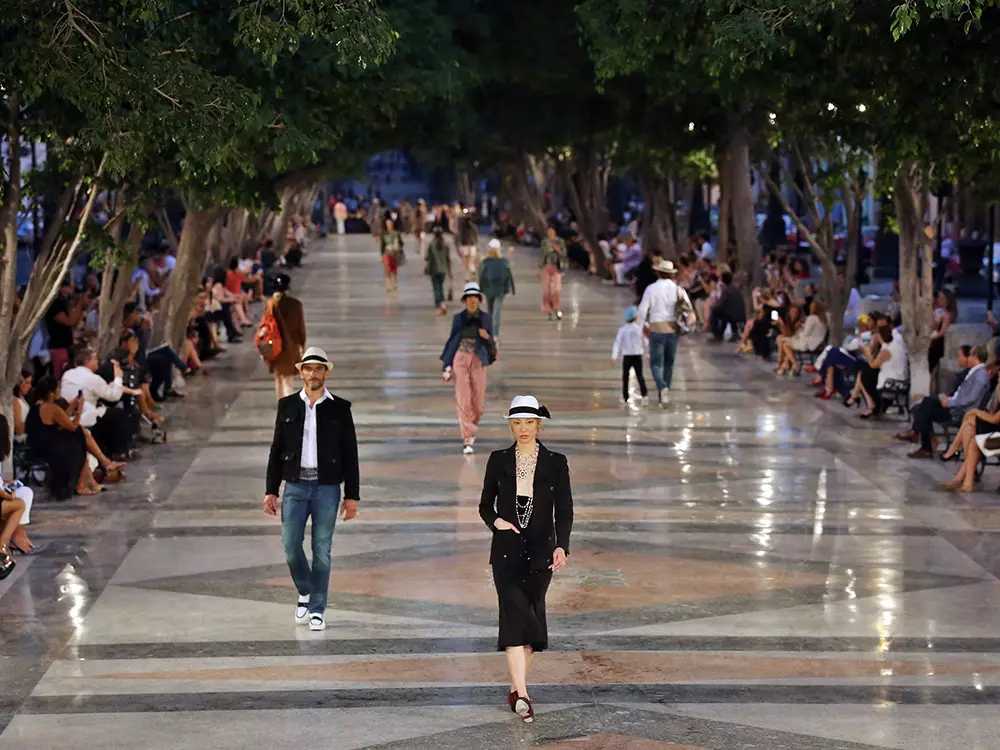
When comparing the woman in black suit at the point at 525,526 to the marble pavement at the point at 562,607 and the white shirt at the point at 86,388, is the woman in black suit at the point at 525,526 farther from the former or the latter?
the white shirt at the point at 86,388

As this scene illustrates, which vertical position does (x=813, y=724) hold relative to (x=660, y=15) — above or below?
below

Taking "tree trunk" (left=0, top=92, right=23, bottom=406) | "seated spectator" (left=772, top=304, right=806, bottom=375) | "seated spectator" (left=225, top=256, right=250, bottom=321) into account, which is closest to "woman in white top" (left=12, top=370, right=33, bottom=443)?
"tree trunk" (left=0, top=92, right=23, bottom=406)

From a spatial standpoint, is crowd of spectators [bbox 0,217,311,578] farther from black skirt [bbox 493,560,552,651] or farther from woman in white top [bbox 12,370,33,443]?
black skirt [bbox 493,560,552,651]

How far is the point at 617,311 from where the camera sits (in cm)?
3791

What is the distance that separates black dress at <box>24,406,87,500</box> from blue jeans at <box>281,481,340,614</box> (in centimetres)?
506

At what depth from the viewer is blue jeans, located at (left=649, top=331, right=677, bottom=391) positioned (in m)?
22.1

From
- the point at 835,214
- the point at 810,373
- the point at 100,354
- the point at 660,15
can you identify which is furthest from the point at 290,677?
the point at 835,214

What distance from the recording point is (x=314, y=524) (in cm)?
1108

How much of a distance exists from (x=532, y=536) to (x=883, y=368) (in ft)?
39.7

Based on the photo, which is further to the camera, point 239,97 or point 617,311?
point 617,311

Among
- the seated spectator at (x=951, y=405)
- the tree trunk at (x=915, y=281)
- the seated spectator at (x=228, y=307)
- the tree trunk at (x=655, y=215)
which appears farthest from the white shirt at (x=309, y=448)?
the tree trunk at (x=655, y=215)

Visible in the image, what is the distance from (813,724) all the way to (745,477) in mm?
7832

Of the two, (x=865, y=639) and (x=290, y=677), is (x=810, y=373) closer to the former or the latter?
(x=865, y=639)

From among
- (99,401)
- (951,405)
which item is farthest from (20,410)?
(951,405)
